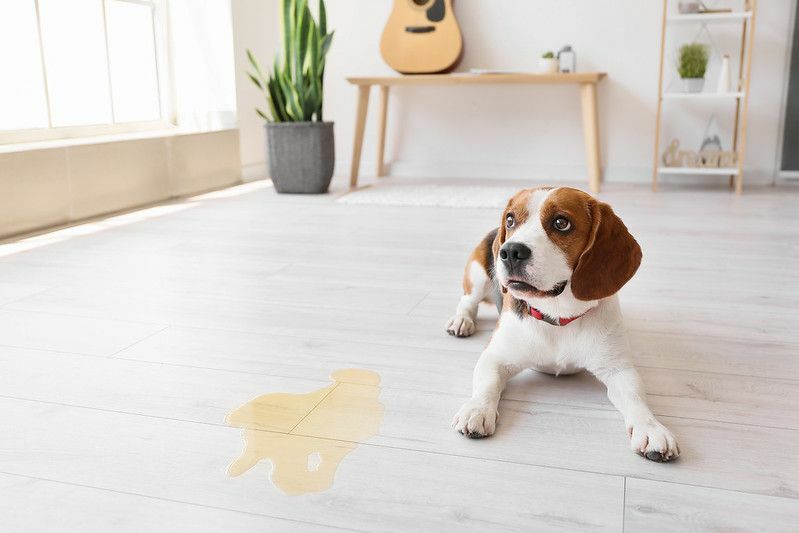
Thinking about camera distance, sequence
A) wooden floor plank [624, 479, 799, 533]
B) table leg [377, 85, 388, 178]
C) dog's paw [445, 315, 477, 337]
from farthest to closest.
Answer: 1. table leg [377, 85, 388, 178]
2. dog's paw [445, 315, 477, 337]
3. wooden floor plank [624, 479, 799, 533]

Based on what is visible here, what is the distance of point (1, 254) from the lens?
237 centimetres

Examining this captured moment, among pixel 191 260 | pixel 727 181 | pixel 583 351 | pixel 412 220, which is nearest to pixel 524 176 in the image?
pixel 727 181

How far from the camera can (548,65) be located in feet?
12.3

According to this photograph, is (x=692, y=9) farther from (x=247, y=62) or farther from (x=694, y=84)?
(x=247, y=62)

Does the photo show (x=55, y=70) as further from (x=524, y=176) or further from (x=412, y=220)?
(x=524, y=176)

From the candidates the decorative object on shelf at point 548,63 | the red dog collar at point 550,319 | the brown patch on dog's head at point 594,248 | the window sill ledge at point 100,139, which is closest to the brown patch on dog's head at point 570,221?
the brown patch on dog's head at point 594,248

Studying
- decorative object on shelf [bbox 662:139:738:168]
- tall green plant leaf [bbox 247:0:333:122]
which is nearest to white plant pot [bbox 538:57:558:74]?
decorative object on shelf [bbox 662:139:738:168]

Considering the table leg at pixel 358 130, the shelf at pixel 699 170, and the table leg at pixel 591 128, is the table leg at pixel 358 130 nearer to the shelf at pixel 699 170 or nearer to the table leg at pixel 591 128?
the table leg at pixel 591 128

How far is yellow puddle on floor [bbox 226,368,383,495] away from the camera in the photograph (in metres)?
1.00

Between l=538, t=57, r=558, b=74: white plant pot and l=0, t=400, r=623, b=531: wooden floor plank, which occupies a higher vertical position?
l=538, t=57, r=558, b=74: white plant pot

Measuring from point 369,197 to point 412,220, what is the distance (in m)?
0.63

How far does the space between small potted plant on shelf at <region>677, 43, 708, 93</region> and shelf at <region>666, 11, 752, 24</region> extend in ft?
0.43

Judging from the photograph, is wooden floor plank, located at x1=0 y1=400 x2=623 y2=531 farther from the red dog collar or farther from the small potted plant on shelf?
the small potted plant on shelf

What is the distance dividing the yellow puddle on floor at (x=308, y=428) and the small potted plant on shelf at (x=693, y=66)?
2933mm
